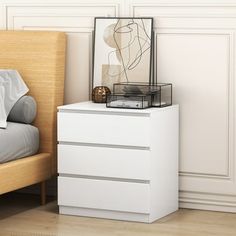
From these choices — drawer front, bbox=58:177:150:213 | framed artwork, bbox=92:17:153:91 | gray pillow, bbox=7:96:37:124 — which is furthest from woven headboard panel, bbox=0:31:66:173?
drawer front, bbox=58:177:150:213

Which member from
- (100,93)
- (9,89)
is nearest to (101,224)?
(100,93)

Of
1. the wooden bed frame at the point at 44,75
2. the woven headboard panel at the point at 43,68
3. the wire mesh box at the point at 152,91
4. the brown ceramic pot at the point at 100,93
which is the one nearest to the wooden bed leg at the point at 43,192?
the wooden bed frame at the point at 44,75

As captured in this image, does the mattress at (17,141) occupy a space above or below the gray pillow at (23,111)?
below

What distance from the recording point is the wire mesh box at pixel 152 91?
14.2 feet

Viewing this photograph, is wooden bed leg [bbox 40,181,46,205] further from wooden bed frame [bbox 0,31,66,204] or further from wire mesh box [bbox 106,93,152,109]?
wire mesh box [bbox 106,93,152,109]

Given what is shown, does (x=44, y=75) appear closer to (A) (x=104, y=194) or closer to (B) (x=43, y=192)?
(B) (x=43, y=192)

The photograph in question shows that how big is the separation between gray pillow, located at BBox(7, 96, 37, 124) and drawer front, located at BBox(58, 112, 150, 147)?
0.28m

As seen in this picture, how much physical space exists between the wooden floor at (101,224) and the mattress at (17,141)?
1.17ft

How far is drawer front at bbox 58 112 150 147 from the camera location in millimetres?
4094

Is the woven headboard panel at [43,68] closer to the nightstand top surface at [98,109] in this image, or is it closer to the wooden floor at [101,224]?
the nightstand top surface at [98,109]

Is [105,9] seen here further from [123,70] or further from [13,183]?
[13,183]

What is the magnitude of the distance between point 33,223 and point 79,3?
1.44m

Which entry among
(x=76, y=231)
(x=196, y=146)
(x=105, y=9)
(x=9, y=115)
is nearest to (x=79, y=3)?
(x=105, y=9)

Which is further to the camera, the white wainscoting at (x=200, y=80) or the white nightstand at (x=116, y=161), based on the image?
the white wainscoting at (x=200, y=80)
